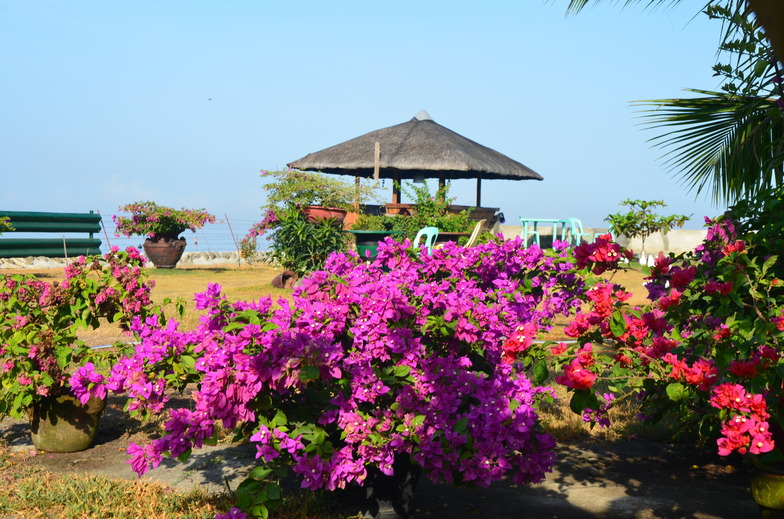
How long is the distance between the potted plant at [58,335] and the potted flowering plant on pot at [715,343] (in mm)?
3100

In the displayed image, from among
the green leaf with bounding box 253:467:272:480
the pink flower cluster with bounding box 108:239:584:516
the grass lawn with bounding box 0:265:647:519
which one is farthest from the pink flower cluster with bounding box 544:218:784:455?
the grass lawn with bounding box 0:265:647:519

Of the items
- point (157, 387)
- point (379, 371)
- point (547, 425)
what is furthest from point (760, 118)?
point (157, 387)

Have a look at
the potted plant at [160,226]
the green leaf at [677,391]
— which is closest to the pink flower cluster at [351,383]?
the green leaf at [677,391]

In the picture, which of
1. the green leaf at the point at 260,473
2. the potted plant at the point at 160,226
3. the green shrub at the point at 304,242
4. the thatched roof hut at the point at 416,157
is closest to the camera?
the green leaf at the point at 260,473

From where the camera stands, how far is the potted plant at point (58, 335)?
486 centimetres

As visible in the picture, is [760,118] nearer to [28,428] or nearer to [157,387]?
[157,387]

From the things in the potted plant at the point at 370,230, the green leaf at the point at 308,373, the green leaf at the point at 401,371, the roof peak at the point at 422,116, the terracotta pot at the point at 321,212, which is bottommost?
the green leaf at the point at 401,371

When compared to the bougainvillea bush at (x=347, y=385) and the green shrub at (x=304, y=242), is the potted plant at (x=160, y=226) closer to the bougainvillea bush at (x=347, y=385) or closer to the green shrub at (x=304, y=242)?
the green shrub at (x=304, y=242)

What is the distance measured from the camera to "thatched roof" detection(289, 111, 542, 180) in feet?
70.4

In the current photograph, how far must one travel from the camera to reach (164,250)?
1962 cm

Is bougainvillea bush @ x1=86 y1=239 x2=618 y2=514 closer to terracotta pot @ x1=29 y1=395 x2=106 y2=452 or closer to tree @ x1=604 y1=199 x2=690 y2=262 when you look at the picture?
terracotta pot @ x1=29 y1=395 x2=106 y2=452

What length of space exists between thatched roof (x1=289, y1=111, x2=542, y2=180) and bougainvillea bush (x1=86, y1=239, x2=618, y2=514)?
17704 mm

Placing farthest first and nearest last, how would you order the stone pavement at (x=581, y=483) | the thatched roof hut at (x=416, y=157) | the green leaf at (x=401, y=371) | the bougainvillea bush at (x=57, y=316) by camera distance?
the thatched roof hut at (x=416, y=157)
the bougainvillea bush at (x=57, y=316)
the stone pavement at (x=581, y=483)
the green leaf at (x=401, y=371)

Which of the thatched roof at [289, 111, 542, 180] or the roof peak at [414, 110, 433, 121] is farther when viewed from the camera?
→ the roof peak at [414, 110, 433, 121]
